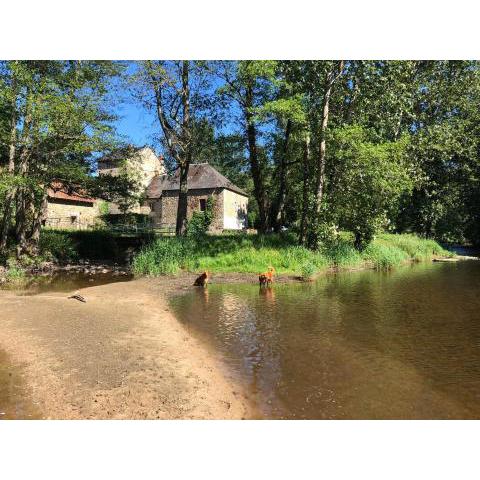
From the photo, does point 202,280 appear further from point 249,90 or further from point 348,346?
point 249,90

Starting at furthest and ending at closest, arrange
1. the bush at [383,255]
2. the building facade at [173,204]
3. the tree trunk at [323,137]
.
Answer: the building facade at [173,204] → the bush at [383,255] → the tree trunk at [323,137]

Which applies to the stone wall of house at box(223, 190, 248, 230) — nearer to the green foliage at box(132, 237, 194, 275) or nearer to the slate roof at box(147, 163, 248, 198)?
the slate roof at box(147, 163, 248, 198)

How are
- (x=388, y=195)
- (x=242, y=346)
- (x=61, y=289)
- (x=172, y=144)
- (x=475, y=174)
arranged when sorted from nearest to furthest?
(x=242, y=346) < (x=61, y=289) < (x=388, y=195) < (x=172, y=144) < (x=475, y=174)

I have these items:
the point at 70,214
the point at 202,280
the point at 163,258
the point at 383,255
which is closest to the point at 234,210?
the point at 70,214

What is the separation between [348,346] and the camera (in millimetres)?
7723

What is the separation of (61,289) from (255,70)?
12081 mm

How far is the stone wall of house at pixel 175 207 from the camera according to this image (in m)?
42.9

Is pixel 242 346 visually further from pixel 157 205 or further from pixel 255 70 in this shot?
pixel 157 205

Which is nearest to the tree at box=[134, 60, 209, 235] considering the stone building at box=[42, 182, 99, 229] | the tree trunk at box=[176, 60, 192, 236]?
the tree trunk at box=[176, 60, 192, 236]

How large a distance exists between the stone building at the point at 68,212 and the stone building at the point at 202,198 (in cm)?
596

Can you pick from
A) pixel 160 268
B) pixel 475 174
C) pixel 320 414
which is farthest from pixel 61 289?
pixel 475 174

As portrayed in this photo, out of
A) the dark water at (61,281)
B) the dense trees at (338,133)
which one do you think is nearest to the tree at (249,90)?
the dense trees at (338,133)

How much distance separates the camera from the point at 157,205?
152 feet

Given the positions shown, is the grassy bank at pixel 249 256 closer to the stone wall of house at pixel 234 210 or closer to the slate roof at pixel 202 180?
the stone wall of house at pixel 234 210
